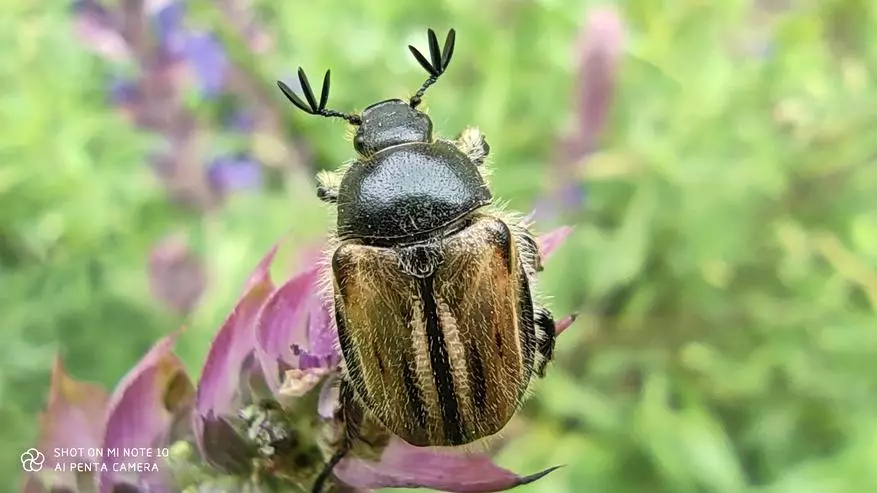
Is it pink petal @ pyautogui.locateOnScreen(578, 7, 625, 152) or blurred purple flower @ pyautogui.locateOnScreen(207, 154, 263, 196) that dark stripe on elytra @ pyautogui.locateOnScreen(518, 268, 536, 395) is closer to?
pink petal @ pyautogui.locateOnScreen(578, 7, 625, 152)

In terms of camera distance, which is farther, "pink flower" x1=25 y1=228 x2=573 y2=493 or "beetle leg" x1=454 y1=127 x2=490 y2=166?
"beetle leg" x1=454 y1=127 x2=490 y2=166

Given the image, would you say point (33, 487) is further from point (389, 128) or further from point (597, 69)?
point (597, 69)

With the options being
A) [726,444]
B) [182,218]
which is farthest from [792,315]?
[182,218]

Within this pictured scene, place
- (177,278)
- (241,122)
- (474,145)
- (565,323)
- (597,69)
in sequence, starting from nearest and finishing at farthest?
(565,323)
(474,145)
(177,278)
(597,69)
(241,122)

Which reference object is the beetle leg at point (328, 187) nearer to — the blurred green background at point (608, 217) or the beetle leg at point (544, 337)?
the beetle leg at point (544, 337)

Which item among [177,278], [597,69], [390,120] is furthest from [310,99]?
[597,69]

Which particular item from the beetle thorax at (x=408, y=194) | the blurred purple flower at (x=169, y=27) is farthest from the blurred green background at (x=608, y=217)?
the beetle thorax at (x=408, y=194)

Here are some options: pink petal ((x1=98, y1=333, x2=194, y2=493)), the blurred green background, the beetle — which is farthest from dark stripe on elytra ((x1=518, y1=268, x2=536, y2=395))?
the blurred green background
